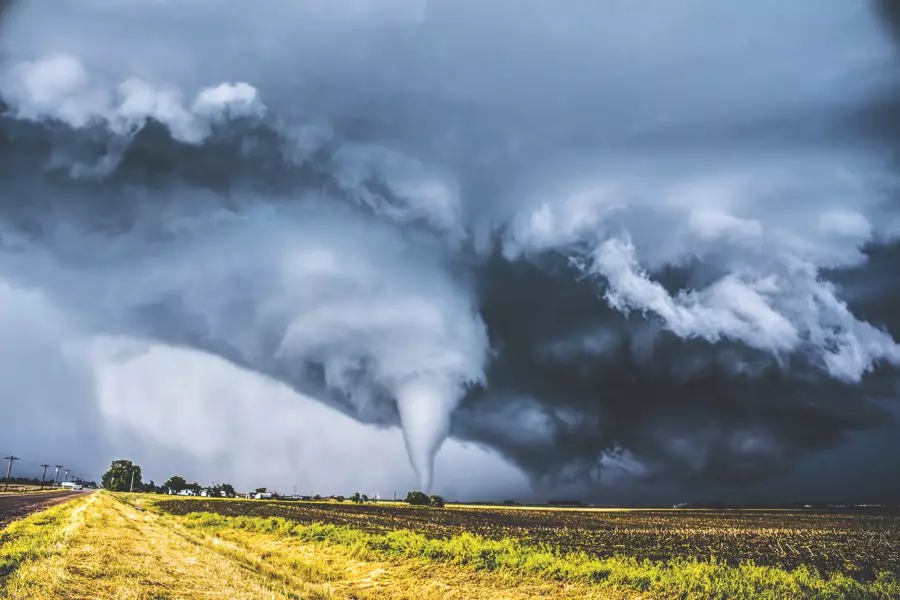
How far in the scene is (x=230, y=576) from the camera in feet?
62.6

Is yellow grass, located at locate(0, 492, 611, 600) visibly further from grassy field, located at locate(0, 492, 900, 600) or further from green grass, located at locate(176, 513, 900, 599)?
green grass, located at locate(176, 513, 900, 599)

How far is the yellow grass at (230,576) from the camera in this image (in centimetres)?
1620

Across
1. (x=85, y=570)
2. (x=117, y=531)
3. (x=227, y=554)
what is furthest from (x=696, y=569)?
(x=117, y=531)

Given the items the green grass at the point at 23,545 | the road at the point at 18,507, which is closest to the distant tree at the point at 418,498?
the road at the point at 18,507

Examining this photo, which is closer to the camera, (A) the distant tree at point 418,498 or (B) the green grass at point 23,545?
(B) the green grass at point 23,545

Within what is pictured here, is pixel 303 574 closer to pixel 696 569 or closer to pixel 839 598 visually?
pixel 696 569

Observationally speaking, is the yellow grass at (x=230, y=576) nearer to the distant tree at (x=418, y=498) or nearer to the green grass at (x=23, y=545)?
the green grass at (x=23, y=545)

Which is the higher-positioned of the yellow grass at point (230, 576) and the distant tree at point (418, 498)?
the yellow grass at point (230, 576)

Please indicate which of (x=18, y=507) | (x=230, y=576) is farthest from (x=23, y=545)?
(x=18, y=507)

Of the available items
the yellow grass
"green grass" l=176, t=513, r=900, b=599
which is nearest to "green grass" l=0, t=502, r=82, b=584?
the yellow grass

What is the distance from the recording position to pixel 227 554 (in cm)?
2622

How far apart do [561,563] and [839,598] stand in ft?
32.8

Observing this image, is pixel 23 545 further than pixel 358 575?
Yes

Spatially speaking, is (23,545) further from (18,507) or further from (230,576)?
(18,507)
